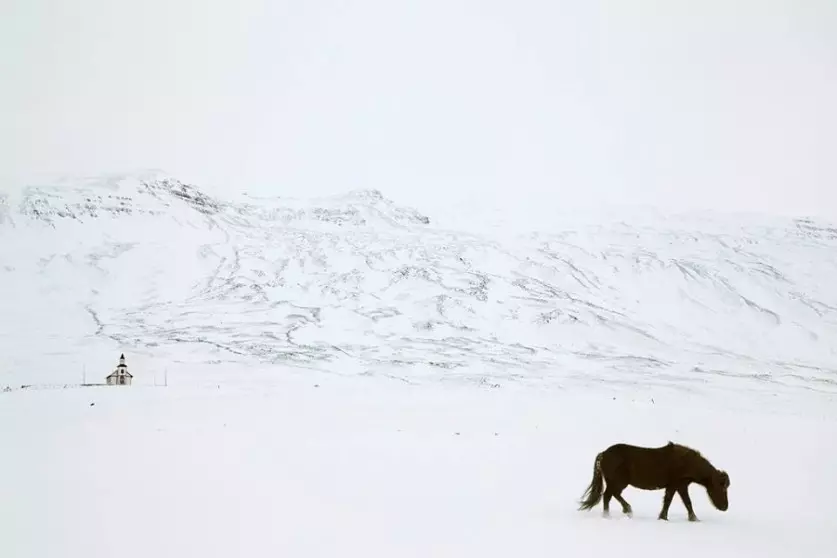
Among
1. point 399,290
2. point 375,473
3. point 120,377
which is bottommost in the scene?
point 120,377

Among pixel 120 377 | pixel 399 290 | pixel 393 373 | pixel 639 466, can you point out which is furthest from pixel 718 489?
pixel 399 290

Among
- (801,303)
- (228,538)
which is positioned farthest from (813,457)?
(801,303)

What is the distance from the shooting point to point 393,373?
19281 mm

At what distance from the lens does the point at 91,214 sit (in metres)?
26.0

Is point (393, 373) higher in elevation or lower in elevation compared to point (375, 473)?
lower

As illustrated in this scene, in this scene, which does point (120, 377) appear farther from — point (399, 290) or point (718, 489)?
point (718, 489)

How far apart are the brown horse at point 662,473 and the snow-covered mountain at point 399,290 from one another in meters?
12.6

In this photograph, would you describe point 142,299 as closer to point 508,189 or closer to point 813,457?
point 508,189

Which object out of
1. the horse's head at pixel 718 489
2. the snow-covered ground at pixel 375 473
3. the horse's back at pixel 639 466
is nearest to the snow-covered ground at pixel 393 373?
the snow-covered ground at pixel 375 473

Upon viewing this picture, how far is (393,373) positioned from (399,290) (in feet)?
17.4

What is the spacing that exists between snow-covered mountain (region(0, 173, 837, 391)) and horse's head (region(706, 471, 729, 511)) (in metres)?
12.7

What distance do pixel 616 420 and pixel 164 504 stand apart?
10275mm

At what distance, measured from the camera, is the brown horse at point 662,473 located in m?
6.50

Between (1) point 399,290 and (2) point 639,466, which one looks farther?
(1) point 399,290
